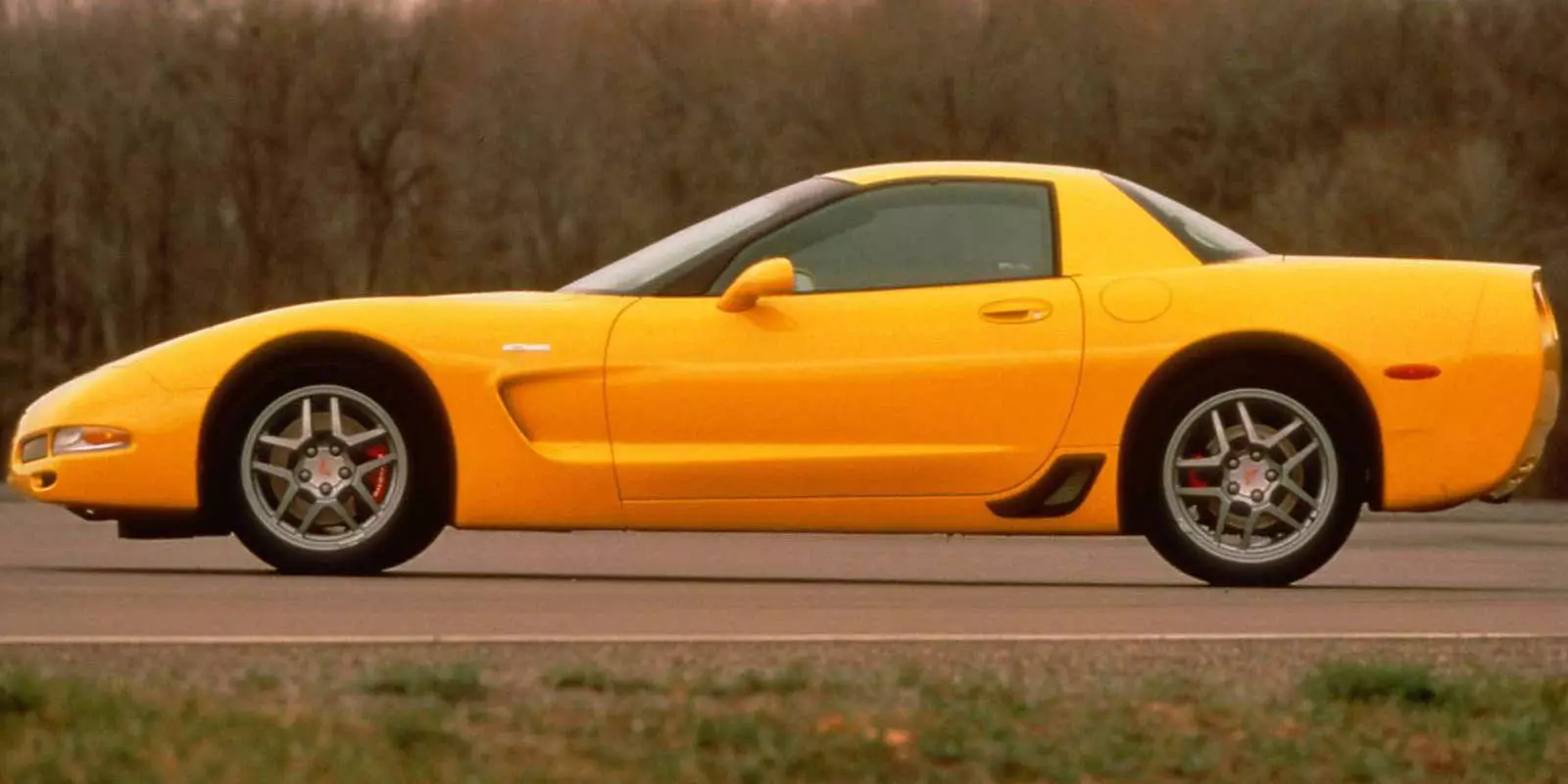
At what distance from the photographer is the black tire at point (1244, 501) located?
934cm

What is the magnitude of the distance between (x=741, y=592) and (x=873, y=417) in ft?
2.45

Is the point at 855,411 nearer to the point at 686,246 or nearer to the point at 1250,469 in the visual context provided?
the point at 686,246

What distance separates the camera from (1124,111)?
4453 centimetres

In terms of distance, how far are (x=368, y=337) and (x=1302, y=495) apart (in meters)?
3.24

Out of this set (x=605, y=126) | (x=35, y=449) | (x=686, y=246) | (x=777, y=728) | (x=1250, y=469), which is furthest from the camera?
(x=605, y=126)

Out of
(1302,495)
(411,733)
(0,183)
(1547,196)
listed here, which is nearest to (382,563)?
(1302,495)

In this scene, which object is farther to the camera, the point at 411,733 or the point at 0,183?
the point at 0,183

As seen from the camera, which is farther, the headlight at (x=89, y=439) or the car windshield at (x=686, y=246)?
the car windshield at (x=686, y=246)

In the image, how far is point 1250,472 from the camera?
937cm

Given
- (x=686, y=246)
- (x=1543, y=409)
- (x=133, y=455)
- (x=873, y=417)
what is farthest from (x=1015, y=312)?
(x=133, y=455)

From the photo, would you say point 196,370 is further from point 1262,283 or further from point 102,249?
point 102,249

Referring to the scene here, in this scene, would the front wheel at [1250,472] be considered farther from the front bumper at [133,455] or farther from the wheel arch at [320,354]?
the front bumper at [133,455]

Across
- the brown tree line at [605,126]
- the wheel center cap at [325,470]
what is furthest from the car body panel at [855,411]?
the brown tree line at [605,126]

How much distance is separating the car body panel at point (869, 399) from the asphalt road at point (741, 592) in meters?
0.33
